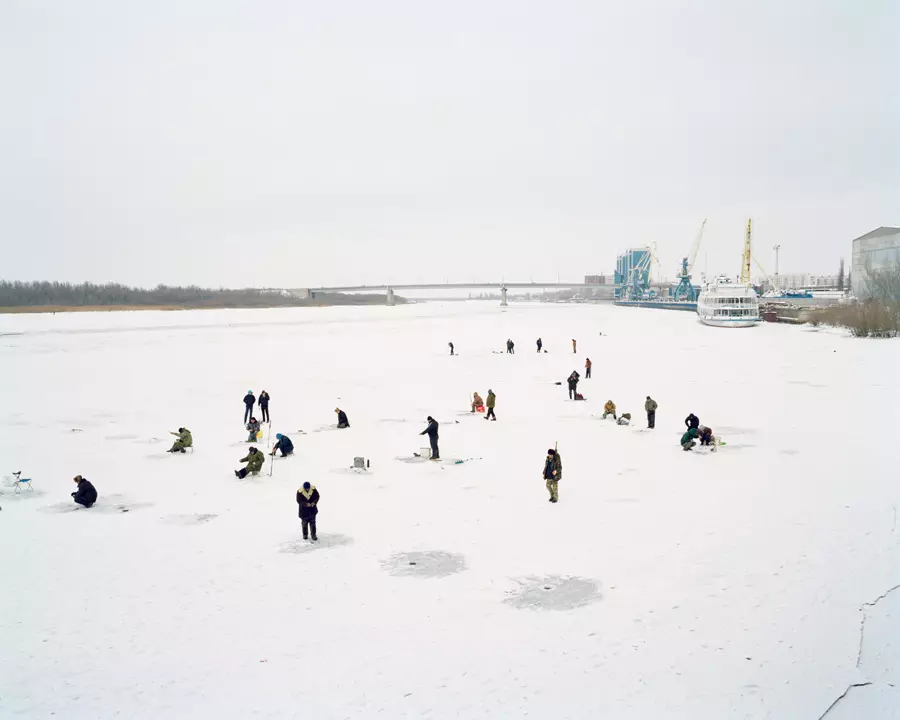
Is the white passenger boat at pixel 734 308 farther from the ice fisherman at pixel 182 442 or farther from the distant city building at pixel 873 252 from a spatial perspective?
the ice fisherman at pixel 182 442

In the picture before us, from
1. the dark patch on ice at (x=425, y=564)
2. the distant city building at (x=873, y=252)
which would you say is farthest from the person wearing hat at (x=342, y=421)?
the distant city building at (x=873, y=252)

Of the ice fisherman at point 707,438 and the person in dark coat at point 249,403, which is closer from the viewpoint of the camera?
the ice fisherman at point 707,438

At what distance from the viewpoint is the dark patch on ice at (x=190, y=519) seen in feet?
43.9

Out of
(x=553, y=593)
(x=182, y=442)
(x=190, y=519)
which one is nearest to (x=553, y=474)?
(x=553, y=593)

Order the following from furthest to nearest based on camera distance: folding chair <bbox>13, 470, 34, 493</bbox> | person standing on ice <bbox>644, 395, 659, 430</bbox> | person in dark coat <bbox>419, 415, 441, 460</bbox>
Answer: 1. person standing on ice <bbox>644, 395, 659, 430</bbox>
2. person in dark coat <bbox>419, 415, 441, 460</bbox>
3. folding chair <bbox>13, 470, 34, 493</bbox>

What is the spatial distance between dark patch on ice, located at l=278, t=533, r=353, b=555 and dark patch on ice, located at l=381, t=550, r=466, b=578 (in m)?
1.33

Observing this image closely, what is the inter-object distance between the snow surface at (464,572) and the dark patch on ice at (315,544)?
60 millimetres

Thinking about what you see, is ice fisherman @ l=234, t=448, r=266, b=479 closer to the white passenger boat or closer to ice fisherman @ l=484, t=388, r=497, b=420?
ice fisherman @ l=484, t=388, r=497, b=420

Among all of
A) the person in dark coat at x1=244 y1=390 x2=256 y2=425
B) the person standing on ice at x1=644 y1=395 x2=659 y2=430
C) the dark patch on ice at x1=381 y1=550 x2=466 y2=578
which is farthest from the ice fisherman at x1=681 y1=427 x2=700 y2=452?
the person in dark coat at x1=244 y1=390 x2=256 y2=425

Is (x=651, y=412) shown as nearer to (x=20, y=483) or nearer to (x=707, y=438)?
(x=707, y=438)

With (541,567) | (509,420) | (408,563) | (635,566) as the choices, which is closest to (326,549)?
(408,563)

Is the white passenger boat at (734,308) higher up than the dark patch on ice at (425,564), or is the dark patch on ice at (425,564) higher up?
the white passenger boat at (734,308)

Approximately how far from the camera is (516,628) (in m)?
8.88

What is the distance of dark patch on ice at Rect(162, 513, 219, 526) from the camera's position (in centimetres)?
1338
